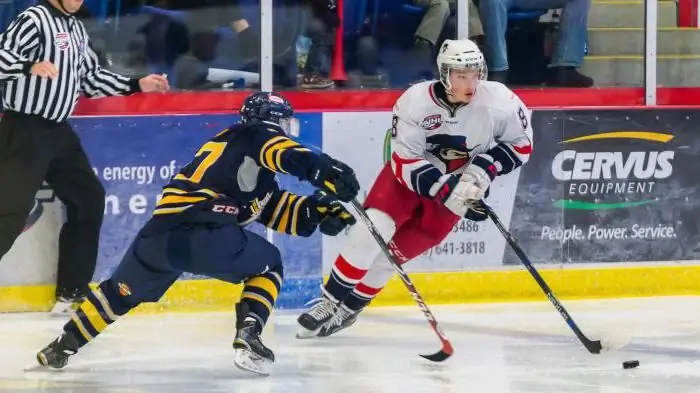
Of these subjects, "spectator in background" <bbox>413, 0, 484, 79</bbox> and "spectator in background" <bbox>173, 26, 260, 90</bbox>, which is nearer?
"spectator in background" <bbox>173, 26, 260, 90</bbox>

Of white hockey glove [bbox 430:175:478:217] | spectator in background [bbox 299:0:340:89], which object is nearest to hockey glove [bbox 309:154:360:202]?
white hockey glove [bbox 430:175:478:217]

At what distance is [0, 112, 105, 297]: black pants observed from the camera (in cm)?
468

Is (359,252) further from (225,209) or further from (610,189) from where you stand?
(610,189)

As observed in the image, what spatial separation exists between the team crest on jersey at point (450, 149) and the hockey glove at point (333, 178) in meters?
0.84

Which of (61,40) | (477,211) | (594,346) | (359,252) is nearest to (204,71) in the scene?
(61,40)

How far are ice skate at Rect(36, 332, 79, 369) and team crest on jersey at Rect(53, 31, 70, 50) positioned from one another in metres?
1.16

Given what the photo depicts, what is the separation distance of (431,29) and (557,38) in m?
0.50

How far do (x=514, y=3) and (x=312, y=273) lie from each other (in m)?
1.28

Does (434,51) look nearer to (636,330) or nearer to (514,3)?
(514,3)

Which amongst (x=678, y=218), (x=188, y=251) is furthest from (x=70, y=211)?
(x=678, y=218)

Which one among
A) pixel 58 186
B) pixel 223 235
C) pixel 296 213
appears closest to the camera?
pixel 223 235

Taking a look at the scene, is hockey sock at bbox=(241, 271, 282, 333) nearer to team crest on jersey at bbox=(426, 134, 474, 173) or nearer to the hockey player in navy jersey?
the hockey player in navy jersey

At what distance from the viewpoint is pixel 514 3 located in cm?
539

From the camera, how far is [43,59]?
184 inches
